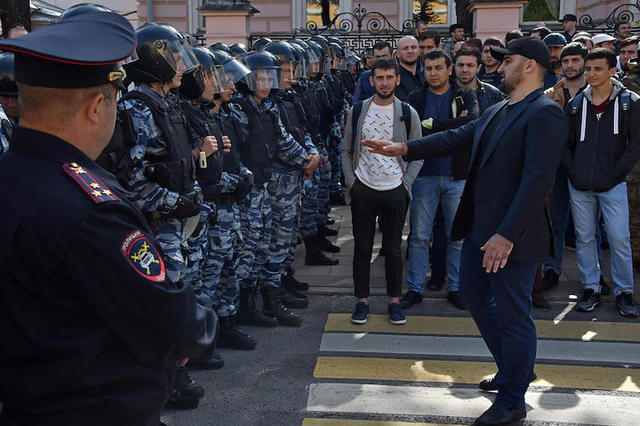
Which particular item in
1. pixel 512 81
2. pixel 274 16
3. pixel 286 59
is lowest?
pixel 512 81

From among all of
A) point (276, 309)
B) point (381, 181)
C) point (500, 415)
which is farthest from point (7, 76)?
point (500, 415)

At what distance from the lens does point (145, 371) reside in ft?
6.16

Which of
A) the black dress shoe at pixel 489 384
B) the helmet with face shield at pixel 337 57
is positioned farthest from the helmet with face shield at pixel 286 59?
the helmet with face shield at pixel 337 57

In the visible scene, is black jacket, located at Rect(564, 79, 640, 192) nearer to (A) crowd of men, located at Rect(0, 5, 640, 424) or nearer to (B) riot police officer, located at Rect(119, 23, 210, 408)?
(A) crowd of men, located at Rect(0, 5, 640, 424)

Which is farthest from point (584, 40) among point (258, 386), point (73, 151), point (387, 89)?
point (73, 151)

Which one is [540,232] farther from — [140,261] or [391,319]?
[140,261]

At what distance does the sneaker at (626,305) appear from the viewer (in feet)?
19.7

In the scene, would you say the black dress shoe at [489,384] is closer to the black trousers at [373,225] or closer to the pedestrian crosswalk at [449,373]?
the pedestrian crosswalk at [449,373]

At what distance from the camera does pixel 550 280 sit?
22.1 ft

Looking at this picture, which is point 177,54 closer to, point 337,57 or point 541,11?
point 337,57

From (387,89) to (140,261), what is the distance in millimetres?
4332

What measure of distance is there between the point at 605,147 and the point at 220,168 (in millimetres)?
3421

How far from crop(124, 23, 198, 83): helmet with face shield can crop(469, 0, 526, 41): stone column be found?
35.7ft

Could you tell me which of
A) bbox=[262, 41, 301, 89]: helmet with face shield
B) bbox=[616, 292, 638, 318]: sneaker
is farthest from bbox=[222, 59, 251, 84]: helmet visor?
bbox=[616, 292, 638, 318]: sneaker
